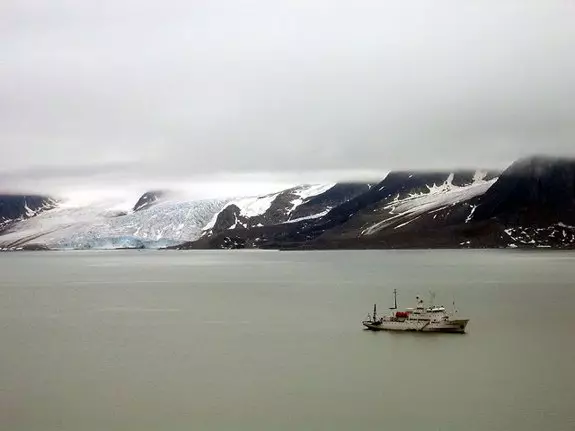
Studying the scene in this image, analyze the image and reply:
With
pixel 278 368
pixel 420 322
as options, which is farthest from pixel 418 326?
pixel 278 368

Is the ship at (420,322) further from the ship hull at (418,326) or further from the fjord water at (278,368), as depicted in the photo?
the fjord water at (278,368)

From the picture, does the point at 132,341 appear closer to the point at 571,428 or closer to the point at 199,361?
the point at 199,361

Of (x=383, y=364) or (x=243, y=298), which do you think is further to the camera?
(x=243, y=298)

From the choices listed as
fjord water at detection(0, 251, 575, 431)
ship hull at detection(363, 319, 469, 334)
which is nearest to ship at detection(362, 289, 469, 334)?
ship hull at detection(363, 319, 469, 334)

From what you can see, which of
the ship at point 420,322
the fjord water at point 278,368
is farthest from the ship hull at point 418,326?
the fjord water at point 278,368

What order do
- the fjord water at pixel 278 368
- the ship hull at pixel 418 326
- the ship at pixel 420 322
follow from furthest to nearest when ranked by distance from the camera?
the ship at pixel 420 322, the ship hull at pixel 418 326, the fjord water at pixel 278 368

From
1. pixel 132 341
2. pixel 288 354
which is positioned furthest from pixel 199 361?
pixel 132 341
